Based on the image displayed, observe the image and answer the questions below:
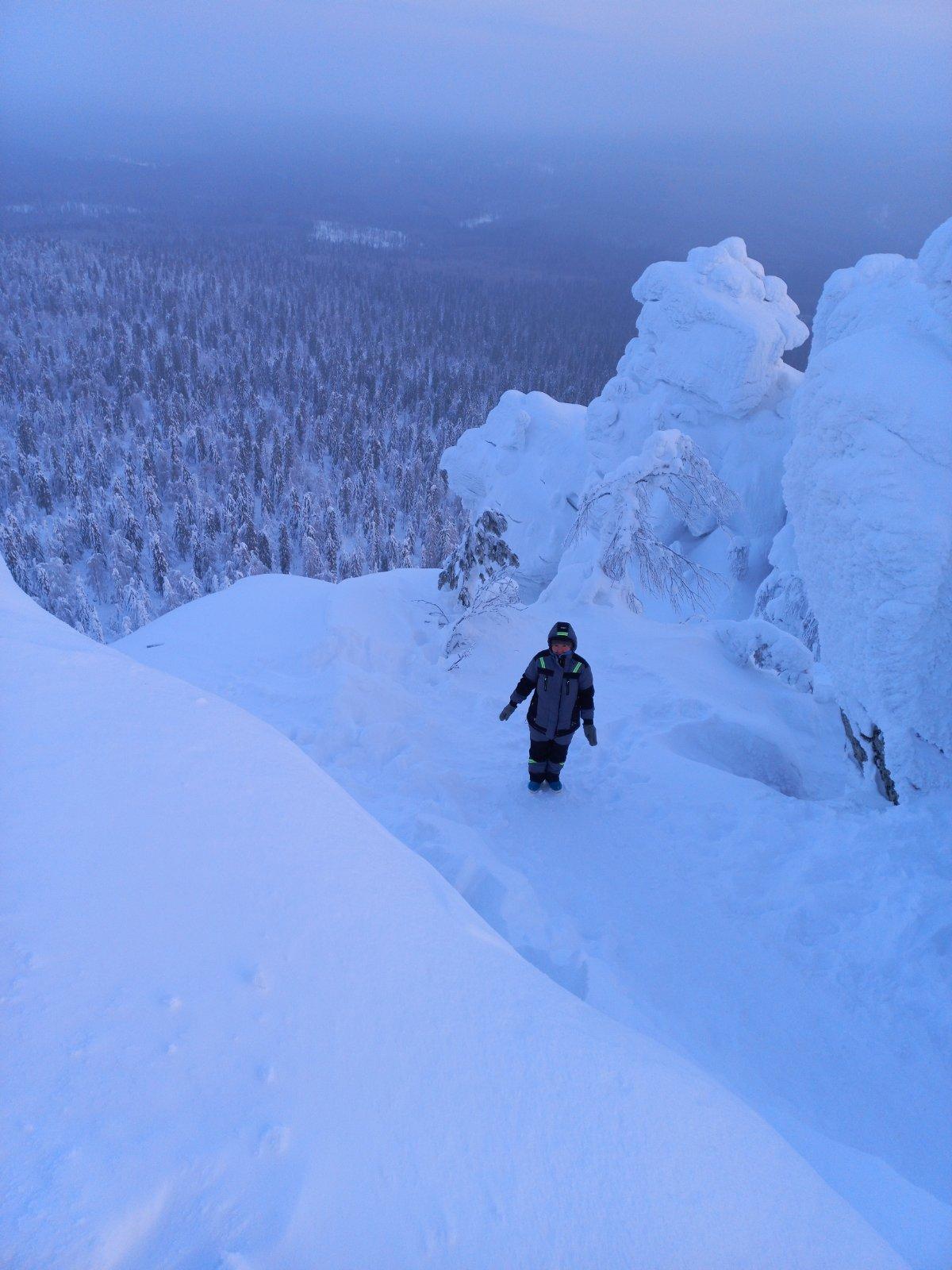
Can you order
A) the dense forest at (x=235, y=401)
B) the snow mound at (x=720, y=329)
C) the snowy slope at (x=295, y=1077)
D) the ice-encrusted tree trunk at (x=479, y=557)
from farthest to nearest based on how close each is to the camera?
1. the dense forest at (x=235, y=401)
2. the snow mound at (x=720, y=329)
3. the ice-encrusted tree trunk at (x=479, y=557)
4. the snowy slope at (x=295, y=1077)

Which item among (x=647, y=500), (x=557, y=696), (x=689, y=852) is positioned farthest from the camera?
(x=647, y=500)

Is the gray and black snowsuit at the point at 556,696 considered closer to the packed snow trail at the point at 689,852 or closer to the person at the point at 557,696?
the person at the point at 557,696

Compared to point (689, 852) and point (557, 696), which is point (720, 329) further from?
point (689, 852)

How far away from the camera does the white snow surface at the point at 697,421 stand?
26.5m

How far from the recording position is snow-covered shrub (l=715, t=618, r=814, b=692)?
1124 centimetres

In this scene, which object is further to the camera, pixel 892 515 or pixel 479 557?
pixel 479 557

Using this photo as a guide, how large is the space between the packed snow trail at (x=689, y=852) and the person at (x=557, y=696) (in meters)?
0.59

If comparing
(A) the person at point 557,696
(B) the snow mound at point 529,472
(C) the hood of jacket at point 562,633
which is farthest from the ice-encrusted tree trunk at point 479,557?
(B) the snow mound at point 529,472

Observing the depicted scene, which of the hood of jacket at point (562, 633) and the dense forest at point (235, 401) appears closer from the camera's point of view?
the hood of jacket at point (562, 633)

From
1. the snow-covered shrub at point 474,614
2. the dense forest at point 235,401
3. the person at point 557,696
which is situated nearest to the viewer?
the person at point 557,696

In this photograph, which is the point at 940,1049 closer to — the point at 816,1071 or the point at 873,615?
the point at 816,1071

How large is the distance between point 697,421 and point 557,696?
25909mm

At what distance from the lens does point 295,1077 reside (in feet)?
7.01

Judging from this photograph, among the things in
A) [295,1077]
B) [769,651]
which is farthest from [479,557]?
[295,1077]
